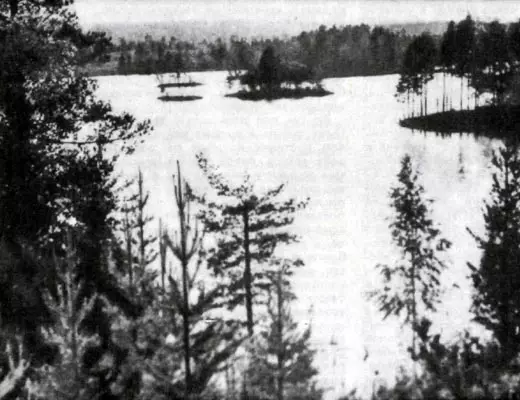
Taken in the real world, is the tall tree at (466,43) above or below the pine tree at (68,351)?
→ above

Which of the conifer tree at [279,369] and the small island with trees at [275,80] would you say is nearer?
the conifer tree at [279,369]

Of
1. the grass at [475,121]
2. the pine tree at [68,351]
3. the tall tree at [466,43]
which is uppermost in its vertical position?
the tall tree at [466,43]

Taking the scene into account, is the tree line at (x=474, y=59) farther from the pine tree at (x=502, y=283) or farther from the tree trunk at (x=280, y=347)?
the tree trunk at (x=280, y=347)

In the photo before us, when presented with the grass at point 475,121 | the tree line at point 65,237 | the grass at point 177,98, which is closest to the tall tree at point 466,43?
the grass at point 475,121

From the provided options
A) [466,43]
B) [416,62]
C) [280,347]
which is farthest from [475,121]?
[280,347]

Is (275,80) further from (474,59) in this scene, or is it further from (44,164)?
(44,164)

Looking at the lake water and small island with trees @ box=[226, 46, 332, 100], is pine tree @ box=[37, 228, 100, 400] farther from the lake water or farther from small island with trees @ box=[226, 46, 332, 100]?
small island with trees @ box=[226, 46, 332, 100]

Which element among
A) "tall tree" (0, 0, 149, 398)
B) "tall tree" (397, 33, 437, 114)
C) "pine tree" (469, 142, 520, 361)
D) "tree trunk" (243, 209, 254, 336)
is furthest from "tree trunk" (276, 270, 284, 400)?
"tall tree" (397, 33, 437, 114)
